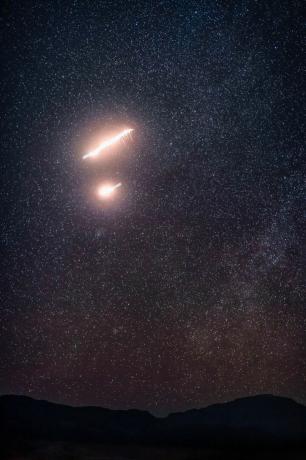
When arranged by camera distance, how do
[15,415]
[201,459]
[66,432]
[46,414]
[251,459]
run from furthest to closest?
[46,414], [15,415], [66,432], [251,459], [201,459]

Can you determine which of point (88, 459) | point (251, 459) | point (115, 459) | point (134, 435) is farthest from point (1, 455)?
point (134, 435)

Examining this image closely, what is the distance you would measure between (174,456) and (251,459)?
2651 centimetres

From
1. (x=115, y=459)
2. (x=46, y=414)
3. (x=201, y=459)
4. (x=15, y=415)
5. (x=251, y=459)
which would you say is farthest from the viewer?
(x=46, y=414)

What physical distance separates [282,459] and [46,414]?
121 meters

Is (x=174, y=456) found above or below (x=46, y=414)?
below

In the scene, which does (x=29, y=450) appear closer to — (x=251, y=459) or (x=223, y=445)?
(x=251, y=459)

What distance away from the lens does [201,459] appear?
11575 centimetres

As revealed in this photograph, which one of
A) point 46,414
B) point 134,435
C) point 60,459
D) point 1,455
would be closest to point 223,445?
point 134,435

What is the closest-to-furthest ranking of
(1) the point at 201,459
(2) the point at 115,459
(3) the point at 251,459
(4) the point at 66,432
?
(2) the point at 115,459 → (1) the point at 201,459 → (3) the point at 251,459 → (4) the point at 66,432

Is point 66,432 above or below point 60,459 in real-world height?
above

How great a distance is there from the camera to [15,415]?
181875 millimetres

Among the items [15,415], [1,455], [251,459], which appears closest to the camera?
[1,455]

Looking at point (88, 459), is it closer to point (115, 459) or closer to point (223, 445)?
point (115, 459)

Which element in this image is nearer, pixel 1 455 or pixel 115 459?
pixel 1 455
